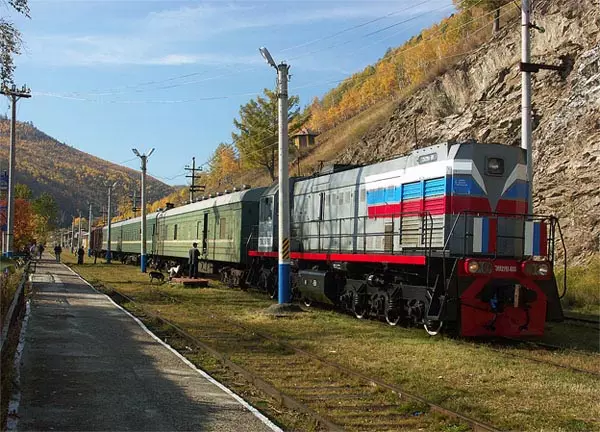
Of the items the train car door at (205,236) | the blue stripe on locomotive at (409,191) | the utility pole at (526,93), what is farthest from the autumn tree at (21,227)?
the utility pole at (526,93)

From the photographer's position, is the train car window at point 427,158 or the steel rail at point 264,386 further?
the train car window at point 427,158

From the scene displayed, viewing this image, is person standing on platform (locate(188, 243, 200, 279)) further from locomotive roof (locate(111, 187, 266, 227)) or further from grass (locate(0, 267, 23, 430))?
grass (locate(0, 267, 23, 430))

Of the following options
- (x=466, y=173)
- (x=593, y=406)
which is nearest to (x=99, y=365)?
(x=593, y=406)

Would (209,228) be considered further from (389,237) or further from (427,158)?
(427,158)

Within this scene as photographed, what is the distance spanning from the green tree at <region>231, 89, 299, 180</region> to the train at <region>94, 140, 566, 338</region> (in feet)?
169

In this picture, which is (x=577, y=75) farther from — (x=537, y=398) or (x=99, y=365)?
(x=99, y=365)

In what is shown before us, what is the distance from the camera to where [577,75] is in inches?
1108

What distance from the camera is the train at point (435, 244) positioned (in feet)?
41.0

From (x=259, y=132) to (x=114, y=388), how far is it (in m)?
63.8

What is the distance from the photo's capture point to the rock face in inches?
988

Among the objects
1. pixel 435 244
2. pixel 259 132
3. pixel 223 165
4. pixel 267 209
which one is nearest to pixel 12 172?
pixel 267 209

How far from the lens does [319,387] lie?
872 cm

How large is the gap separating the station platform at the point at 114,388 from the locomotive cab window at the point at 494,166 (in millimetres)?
7342

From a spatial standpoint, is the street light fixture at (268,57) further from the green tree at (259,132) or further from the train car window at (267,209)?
the green tree at (259,132)
